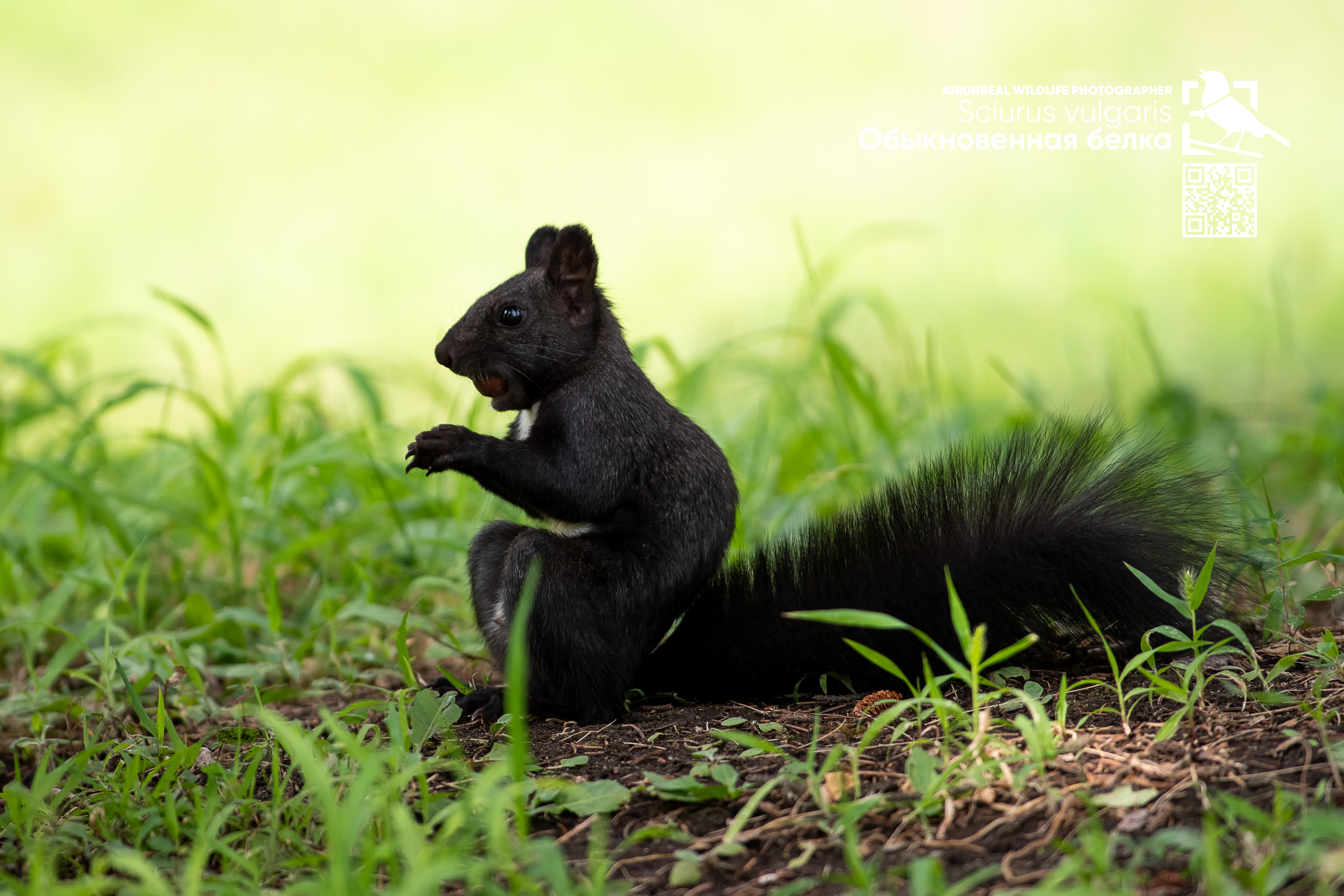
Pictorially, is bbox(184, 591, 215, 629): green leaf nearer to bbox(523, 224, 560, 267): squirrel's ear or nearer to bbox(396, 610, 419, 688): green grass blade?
bbox(396, 610, 419, 688): green grass blade

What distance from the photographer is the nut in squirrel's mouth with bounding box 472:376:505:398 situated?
2.60 meters

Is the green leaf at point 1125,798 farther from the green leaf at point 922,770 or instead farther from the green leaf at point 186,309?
the green leaf at point 186,309

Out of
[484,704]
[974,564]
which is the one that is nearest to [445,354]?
[484,704]

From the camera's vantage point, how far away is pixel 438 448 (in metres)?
2.42

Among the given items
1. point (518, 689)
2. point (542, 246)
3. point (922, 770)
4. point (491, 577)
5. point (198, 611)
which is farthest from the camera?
point (198, 611)

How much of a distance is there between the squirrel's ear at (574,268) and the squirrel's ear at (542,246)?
0.08 m

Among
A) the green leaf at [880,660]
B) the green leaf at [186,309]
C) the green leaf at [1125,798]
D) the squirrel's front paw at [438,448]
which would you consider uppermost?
the green leaf at [186,309]

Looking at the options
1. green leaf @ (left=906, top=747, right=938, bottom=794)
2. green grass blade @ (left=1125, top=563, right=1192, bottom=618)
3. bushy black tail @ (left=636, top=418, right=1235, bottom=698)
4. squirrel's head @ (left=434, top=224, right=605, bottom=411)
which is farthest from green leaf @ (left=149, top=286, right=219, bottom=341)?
green grass blade @ (left=1125, top=563, right=1192, bottom=618)

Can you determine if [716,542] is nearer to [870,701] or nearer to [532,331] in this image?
[870,701]

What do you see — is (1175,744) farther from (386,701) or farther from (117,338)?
(117,338)

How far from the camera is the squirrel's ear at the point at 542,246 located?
2.79m

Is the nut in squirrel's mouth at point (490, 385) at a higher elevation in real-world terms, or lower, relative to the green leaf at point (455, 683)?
higher

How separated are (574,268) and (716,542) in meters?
0.73

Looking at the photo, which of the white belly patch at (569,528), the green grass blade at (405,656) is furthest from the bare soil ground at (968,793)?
the white belly patch at (569,528)
